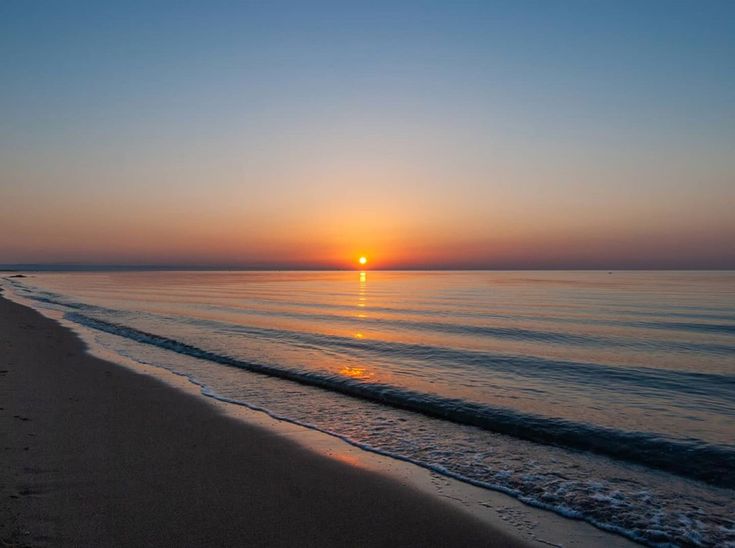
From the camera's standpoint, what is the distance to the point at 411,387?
50.5 ft

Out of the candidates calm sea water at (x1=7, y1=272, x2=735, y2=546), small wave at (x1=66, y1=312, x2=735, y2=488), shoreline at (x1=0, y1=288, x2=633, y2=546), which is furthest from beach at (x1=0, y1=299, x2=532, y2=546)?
small wave at (x1=66, y1=312, x2=735, y2=488)

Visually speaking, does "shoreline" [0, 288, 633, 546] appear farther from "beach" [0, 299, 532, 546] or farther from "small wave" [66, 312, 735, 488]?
"small wave" [66, 312, 735, 488]

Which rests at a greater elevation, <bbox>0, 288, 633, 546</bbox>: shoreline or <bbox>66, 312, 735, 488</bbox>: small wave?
<bbox>0, 288, 633, 546</bbox>: shoreline

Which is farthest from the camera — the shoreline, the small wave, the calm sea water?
the small wave

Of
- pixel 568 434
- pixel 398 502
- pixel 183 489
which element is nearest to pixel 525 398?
pixel 568 434

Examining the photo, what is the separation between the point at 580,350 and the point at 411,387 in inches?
472

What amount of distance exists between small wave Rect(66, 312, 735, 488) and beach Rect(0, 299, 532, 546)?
14.8 ft

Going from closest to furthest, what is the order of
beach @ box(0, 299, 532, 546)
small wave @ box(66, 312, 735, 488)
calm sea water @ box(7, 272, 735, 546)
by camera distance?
1. beach @ box(0, 299, 532, 546)
2. calm sea water @ box(7, 272, 735, 546)
3. small wave @ box(66, 312, 735, 488)

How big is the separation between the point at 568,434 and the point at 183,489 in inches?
322

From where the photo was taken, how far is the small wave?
9.54 m

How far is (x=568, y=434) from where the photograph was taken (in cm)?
1109

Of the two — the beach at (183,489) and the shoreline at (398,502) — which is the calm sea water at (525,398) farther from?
the beach at (183,489)

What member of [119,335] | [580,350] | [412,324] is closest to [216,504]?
[580,350]

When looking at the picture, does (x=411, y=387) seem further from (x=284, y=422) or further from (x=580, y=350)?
(x=580, y=350)
